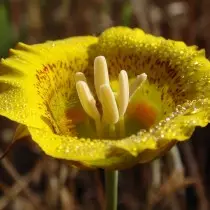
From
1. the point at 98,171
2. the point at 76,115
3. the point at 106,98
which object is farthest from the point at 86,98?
the point at 98,171

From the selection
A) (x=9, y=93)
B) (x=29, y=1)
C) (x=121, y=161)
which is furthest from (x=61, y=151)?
(x=29, y=1)

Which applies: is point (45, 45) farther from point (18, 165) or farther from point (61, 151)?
point (18, 165)

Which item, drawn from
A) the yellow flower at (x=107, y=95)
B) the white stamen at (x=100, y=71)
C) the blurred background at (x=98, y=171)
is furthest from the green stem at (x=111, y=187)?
the blurred background at (x=98, y=171)

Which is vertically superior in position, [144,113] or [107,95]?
[107,95]

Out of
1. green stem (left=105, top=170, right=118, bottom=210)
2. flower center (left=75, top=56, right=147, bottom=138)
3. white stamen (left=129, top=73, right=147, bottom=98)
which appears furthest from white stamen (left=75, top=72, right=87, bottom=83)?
green stem (left=105, top=170, right=118, bottom=210)

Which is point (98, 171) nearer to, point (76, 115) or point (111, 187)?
point (76, 115)

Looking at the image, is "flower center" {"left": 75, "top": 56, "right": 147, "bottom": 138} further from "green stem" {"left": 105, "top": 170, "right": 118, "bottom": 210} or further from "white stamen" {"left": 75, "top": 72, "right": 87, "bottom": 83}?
"green stem" {"left": 105, "top": 170, "right": 118, "bottom": 210}
